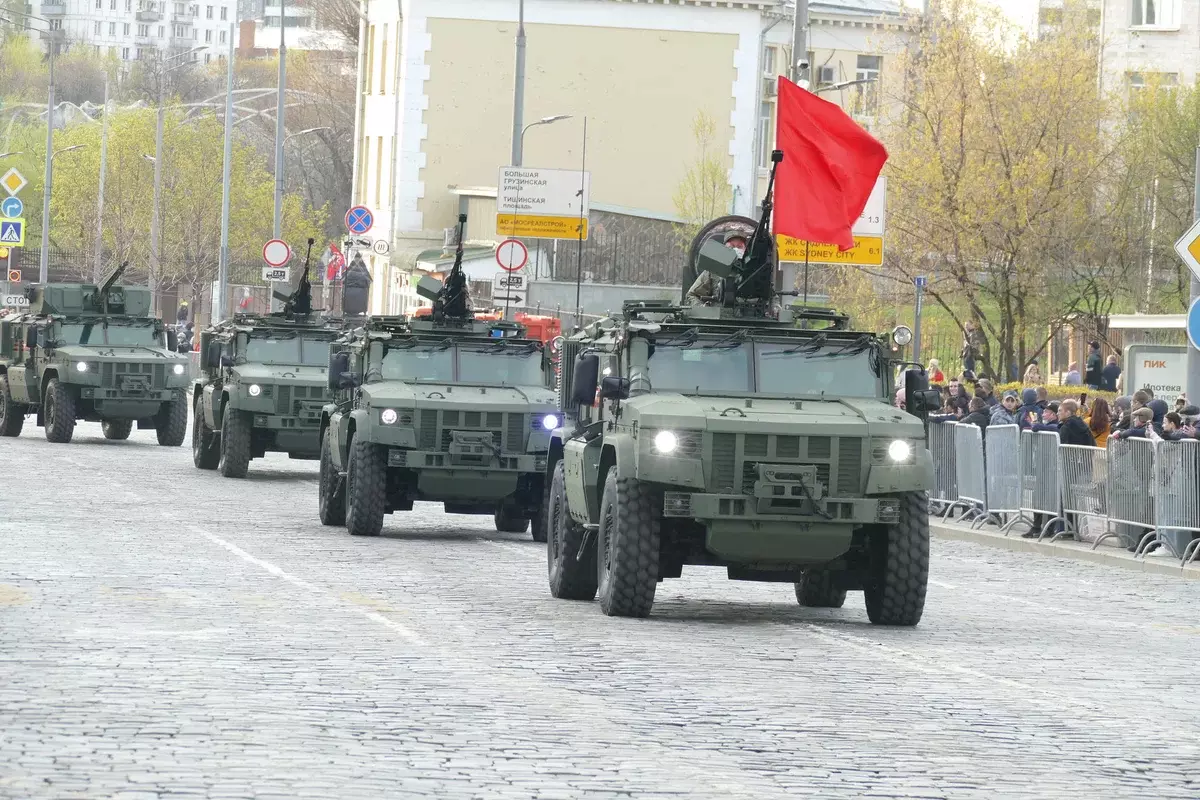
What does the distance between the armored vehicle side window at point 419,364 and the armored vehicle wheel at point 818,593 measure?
6711 millimetres

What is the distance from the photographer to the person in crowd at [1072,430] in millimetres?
24406

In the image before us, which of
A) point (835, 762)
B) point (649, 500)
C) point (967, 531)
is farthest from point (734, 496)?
point (967, 531)

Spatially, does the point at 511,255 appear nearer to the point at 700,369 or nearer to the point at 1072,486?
the point at 1072,486

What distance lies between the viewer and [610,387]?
49.8 ft

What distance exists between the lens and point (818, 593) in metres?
16.7

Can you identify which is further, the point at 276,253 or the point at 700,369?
the point at 276,253

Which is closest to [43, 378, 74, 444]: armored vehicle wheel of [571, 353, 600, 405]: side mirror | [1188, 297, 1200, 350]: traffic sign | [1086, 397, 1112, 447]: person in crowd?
[1086, 397, 1112, 447]: person in crowd

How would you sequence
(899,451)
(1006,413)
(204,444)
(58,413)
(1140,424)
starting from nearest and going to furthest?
(899,451) → (1140,424) → (1006,413) → (204,444) → (58,413)

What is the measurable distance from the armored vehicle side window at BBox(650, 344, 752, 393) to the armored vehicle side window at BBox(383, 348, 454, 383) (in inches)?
292

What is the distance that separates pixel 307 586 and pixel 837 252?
16312 millimetres

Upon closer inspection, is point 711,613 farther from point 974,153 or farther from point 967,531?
point 974,153

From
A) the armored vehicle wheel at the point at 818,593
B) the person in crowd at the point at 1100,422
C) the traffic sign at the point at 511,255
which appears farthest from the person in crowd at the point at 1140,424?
the traffic sign at the point at 511,255

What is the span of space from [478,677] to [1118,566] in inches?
479

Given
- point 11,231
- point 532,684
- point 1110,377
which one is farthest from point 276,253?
point 532,684
